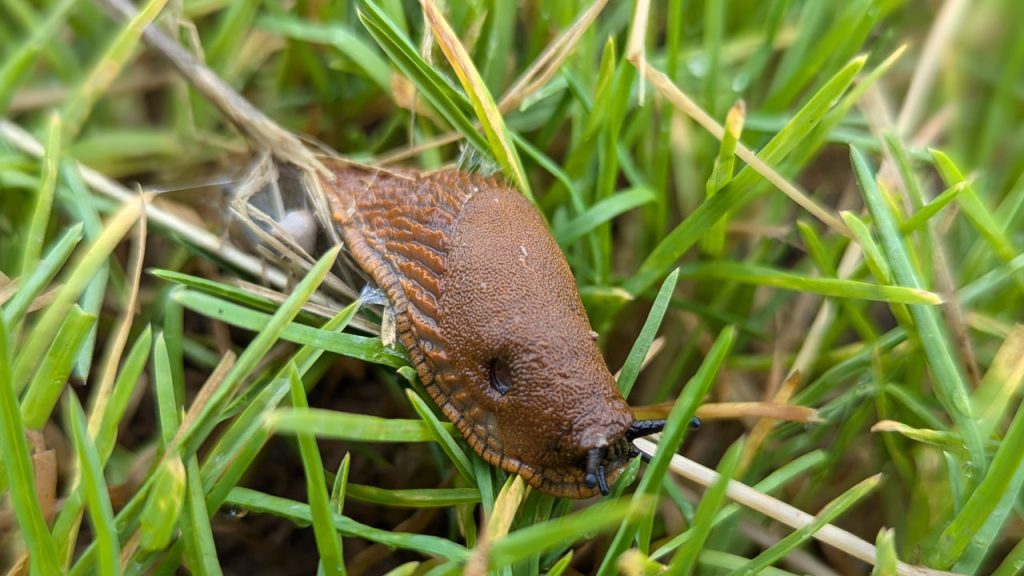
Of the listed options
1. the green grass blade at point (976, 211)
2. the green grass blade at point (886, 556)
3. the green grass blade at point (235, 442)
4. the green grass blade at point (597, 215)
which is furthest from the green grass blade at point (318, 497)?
the green grass blade at point (976, 211)

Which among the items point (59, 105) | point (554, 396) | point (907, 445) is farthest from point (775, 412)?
point (59, 105)

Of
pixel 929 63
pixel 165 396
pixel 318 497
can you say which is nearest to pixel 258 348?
pixel 165 396

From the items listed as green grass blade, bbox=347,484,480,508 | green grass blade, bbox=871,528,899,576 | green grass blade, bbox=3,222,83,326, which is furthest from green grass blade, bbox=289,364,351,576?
green grass blade, bbox=871,528,899,576

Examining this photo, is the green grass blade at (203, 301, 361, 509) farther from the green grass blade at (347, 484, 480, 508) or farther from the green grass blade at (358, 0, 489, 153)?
the green grass blade at (358, 0, 489, 153)

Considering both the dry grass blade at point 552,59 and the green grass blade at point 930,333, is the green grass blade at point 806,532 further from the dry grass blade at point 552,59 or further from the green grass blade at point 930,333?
the dry grass blade at point 552,59

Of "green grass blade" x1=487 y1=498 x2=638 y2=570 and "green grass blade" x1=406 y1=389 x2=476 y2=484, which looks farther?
"green grass blade" x1=406 y1=389 x2=476 y2=484

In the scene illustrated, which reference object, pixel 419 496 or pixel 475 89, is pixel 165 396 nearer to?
pixel 419 496

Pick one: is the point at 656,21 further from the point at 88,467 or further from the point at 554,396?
the point at 88,467
